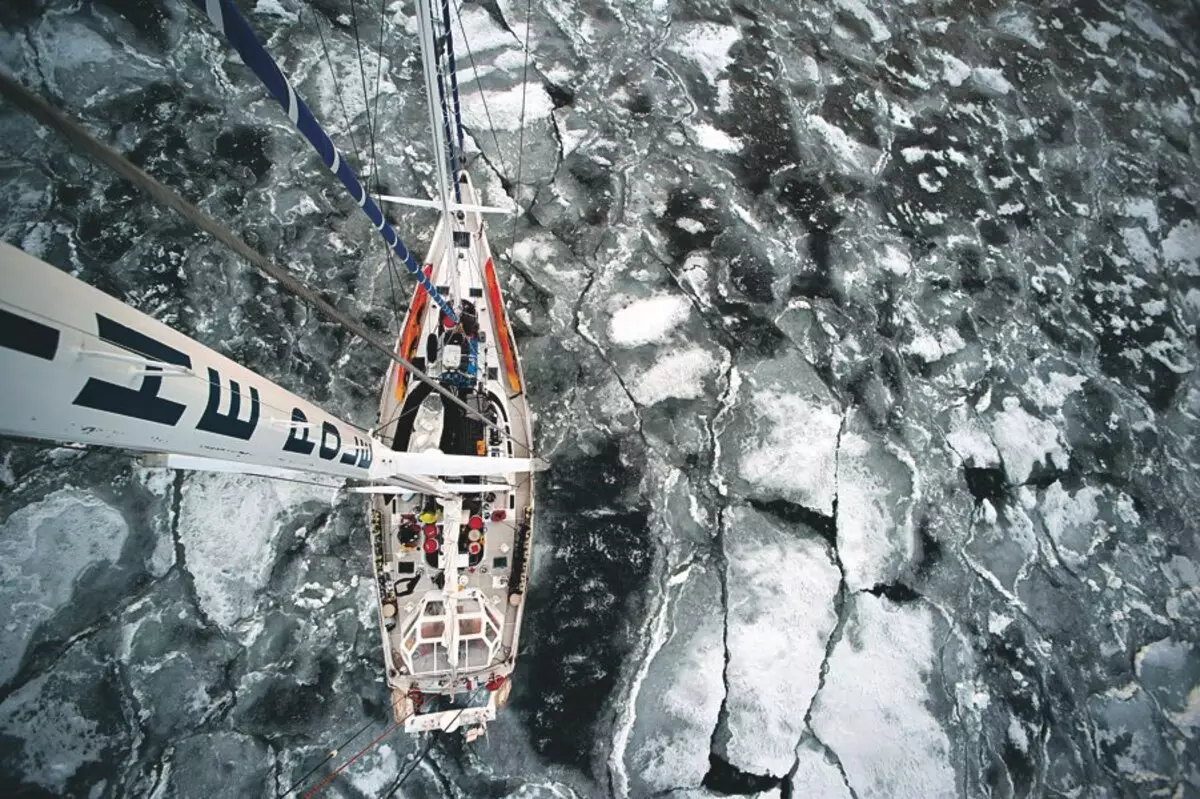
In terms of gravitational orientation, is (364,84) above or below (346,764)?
above

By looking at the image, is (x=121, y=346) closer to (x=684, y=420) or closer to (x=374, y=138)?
(x=684, y=420)

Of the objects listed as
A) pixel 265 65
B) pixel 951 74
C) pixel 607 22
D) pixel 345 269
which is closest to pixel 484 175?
pixel 345 269

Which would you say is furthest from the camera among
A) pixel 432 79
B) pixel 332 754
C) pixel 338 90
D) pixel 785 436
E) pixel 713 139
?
pixel 713 139

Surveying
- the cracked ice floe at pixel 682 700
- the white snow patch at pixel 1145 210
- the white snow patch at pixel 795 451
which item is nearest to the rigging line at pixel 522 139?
the white snow patch at pixel 795 451

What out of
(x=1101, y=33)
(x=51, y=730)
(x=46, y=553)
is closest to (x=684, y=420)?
(x=46, y=553)

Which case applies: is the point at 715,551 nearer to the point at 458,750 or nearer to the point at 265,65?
the point at 458,750

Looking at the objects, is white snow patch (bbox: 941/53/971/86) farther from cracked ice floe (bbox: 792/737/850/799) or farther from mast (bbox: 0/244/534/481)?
mast (bbox: 0/244/534/481)

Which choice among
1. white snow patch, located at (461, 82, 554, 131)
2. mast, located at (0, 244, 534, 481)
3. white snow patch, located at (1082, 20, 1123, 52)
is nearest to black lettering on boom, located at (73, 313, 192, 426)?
mast, located at (0, 244, 534, 481)
